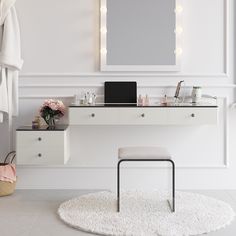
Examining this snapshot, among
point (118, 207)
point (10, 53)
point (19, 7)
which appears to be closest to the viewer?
point (118, 207)

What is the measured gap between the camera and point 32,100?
3.91 metres

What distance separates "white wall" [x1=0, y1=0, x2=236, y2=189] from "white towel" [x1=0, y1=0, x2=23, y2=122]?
0.12 m

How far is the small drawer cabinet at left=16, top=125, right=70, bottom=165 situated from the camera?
351cm

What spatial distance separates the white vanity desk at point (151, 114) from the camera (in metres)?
3.54

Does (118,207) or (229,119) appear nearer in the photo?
(118,207)

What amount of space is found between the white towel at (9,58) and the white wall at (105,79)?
0.12 metres

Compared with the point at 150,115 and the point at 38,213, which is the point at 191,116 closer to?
the point at 150,115

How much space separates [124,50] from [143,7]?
0.40m

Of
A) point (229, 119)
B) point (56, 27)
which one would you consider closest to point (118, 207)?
point (229, 119)

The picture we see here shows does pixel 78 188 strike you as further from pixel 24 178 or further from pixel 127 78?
pixel 127 78

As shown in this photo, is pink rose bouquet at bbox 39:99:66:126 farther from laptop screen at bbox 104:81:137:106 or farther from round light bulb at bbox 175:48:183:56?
round light bulb at bbox 175:48:183:56

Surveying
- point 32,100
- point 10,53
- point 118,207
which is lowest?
point 118,207

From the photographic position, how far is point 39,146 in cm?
352

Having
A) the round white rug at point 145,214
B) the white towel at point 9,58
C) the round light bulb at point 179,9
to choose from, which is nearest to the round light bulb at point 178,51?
the round light bulb at point 179,9
